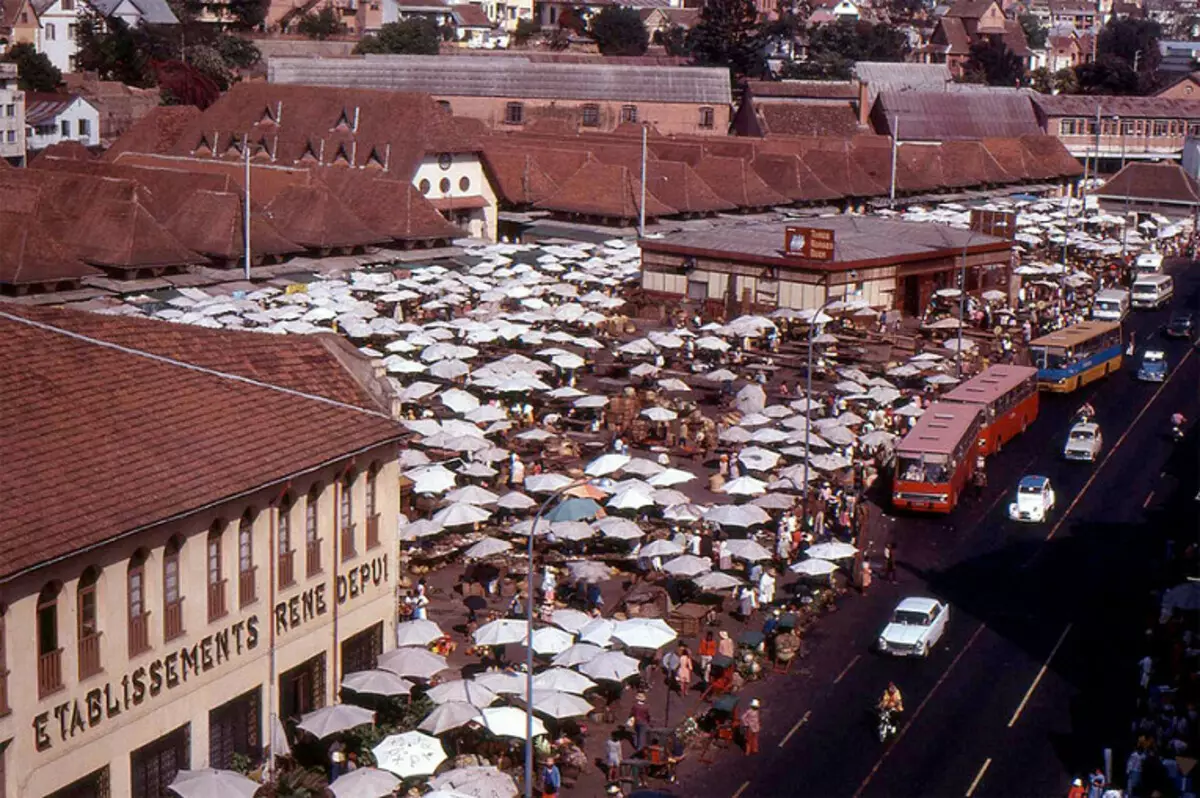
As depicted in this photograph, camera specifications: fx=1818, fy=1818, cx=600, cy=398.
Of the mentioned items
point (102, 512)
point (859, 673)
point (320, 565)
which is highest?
point (102, 512)

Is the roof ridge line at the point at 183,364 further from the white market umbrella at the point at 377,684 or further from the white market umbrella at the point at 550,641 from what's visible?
the white market umbrella at the point at 550,641

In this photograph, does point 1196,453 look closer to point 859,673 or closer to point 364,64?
point 859,673

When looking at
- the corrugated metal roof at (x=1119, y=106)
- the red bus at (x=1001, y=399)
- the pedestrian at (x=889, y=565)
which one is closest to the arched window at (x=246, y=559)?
the pedestrian at (x=889, y=565)

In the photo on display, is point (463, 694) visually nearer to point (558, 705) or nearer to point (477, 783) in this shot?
point (558, 705)

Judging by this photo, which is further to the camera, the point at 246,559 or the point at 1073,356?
the point at 1073,356

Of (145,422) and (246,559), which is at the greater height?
(145,422)

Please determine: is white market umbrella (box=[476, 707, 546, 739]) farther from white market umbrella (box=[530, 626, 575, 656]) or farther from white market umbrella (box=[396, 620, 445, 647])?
white market umbrella (box=[396, 620, 445, 647])

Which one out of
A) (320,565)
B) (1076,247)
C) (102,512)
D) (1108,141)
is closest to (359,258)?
(1076,247)

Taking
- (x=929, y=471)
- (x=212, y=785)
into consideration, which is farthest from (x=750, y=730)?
(x=929, y=471)
